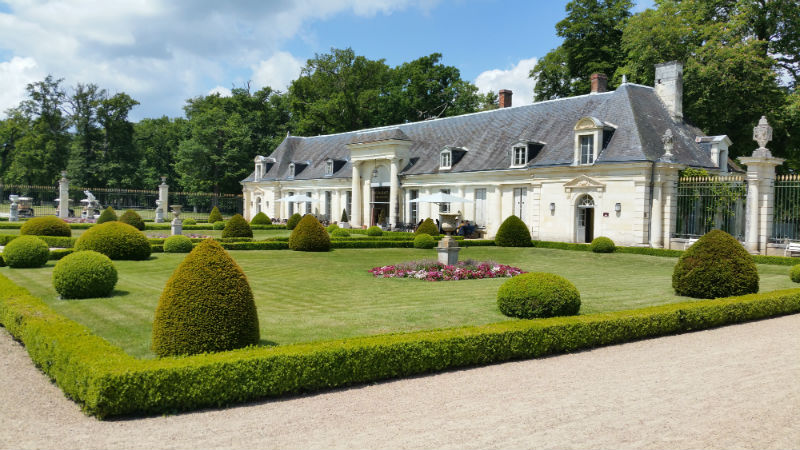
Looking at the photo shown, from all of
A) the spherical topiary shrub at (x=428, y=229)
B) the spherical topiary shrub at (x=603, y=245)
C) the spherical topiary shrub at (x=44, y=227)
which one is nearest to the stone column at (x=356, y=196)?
the spherical topiary shrub at (x=428, y=229)

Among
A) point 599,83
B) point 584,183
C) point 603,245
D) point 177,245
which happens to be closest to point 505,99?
point 599,83

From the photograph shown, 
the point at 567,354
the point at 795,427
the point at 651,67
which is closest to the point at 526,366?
the point at 567,354

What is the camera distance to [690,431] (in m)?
5.49

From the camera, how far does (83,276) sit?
36.4ft

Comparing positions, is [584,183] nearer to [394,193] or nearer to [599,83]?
[599,83]

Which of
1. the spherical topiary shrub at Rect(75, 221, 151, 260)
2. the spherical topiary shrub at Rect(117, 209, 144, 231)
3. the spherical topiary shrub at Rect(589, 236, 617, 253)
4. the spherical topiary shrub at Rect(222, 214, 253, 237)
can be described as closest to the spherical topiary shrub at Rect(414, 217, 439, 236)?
the spherical topiary shrub at Rect(589, 236, 617, 253)

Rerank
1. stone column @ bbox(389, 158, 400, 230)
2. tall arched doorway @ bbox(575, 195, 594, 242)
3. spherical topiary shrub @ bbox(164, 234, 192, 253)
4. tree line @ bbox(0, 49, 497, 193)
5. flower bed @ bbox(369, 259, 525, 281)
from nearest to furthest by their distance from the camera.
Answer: flower bed @ bbox(369, 259, 525, 281) → spherical topiary shrub @ bbox(164, 234, 192, 253) → tall arched doorway @ bbox(575, 195, 594, 242) → stone column @ bbox(389, 158, 400, 230) → tree line @ bbox(0, 49, 497, 193)

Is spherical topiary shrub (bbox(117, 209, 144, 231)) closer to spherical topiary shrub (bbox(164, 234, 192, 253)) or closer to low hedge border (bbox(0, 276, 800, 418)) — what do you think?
spherical topiary shrub (bbox(164, 234, 192, 253))

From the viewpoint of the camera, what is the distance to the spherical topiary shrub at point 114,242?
17469 mm

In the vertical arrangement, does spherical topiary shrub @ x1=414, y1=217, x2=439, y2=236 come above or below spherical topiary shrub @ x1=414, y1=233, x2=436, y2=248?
above

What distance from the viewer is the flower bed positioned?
1549 centimetres

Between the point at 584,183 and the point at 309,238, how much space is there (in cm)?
1325

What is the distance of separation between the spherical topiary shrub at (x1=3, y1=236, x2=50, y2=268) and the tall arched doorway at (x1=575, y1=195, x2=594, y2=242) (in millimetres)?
22005

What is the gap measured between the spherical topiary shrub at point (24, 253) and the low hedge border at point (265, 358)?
6.92 m
